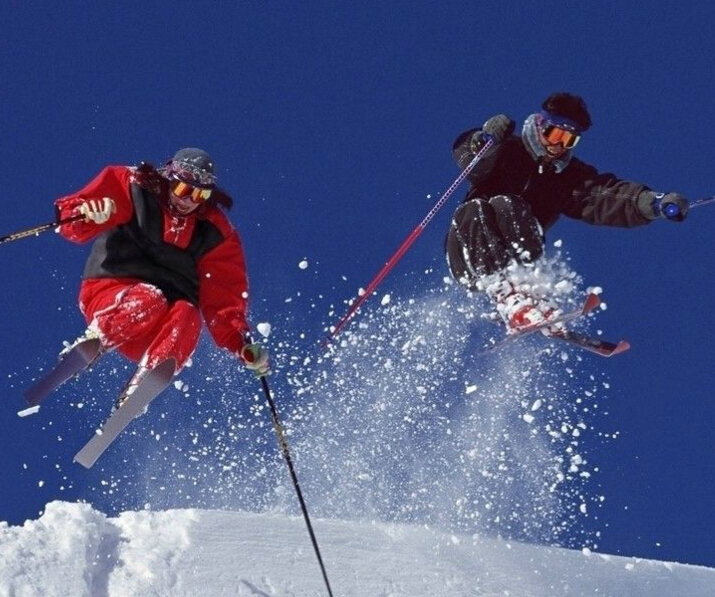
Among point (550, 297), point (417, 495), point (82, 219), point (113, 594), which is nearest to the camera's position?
point (113, 594)

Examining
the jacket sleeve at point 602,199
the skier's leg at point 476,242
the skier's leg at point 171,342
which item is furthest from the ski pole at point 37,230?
the jacket sleeve at point 602,199

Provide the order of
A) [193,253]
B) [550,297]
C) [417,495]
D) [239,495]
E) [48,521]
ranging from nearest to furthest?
[48,521] < [193,253] < [550,297] < [239,495] < [417,495]

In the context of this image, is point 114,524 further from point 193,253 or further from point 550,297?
point 550,297

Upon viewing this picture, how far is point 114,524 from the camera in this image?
6.55 metres

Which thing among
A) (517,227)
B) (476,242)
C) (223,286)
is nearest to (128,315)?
(223,286)

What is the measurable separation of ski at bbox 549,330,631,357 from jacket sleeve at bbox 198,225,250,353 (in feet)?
7.02

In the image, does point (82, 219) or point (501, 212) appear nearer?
point (82, 219)

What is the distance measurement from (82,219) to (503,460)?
14.6 feet

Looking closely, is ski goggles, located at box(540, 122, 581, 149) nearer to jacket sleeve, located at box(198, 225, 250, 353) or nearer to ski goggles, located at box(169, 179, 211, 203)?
jacket sleeve, located at box(198, 225, 250, 353)

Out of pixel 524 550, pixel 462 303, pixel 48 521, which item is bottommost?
pixel 48 521

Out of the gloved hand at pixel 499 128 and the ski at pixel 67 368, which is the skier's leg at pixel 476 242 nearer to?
the gloved hand at pixel 499 128

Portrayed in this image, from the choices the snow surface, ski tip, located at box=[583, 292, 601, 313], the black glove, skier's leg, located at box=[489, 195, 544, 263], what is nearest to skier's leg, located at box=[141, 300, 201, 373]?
the snow surface

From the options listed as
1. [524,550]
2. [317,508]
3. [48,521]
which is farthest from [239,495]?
[48,521]

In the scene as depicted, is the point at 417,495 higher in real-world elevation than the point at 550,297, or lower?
lower
